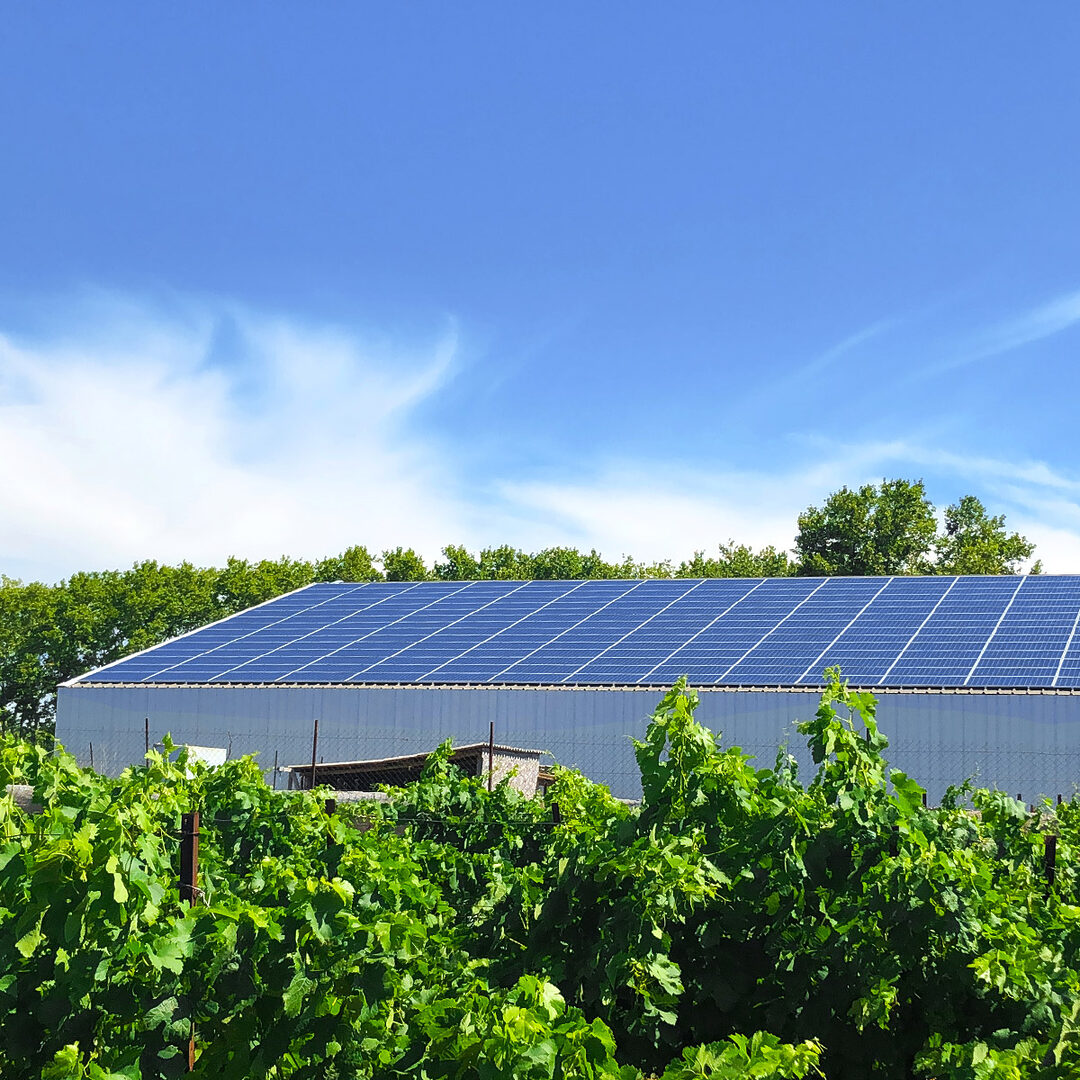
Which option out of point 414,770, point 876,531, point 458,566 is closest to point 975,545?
point 876,531

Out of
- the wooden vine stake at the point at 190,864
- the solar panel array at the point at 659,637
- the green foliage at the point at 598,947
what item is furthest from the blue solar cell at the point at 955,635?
the wooden vine stake at the point at 190,864

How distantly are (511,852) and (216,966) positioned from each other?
5804 millimetres

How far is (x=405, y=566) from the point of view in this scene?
75.7 m

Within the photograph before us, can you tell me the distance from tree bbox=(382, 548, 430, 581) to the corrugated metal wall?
4062 centimetres

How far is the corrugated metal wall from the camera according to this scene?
85.7 ft

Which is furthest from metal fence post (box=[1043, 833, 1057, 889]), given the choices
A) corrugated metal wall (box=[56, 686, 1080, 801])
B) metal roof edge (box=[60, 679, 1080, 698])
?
corrugated metal wall (box=[56, 686, 1080, 801])

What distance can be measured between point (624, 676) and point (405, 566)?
46.8 metres

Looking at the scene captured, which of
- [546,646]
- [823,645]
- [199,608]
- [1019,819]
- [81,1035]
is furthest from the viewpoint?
[199,608]

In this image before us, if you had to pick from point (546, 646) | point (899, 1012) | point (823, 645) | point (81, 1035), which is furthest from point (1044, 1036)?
point (546, 646)

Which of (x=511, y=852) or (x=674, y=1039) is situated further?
(x=511, y=852)

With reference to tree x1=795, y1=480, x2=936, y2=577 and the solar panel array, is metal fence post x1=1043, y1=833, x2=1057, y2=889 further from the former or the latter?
tree x1=795, y1=480, x2=936, y2=577

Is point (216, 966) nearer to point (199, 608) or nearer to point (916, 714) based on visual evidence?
point (916, 714)

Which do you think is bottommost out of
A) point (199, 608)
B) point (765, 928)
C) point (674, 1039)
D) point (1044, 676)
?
point (674, 1039)

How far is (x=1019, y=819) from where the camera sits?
10641mm
